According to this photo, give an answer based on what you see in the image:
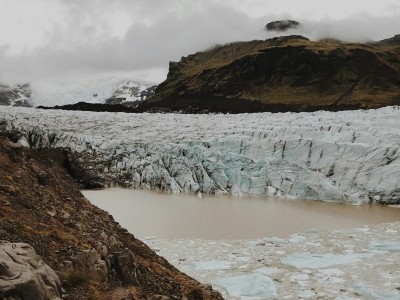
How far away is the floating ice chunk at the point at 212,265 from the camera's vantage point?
31.5 ft

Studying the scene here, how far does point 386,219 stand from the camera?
16.1 meters

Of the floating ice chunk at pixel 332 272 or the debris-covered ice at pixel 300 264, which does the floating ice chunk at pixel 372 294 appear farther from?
the floating ice chunk at pixel 332 272

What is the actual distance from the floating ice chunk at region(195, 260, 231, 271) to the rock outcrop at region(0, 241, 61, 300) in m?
5.64

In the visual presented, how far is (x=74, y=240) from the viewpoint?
546 centimetres

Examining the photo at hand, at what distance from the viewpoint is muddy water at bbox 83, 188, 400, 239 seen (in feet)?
44.7

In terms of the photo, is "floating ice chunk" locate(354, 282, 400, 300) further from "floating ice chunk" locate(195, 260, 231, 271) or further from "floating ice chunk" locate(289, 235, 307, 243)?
"floating ice chunk" locate(289, 235, 307, 243)

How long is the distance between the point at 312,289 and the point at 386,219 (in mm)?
9220

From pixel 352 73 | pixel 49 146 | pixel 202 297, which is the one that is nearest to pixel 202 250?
pixel 202 297

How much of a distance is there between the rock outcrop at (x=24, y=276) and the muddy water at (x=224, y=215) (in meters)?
8.72

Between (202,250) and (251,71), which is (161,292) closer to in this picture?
(202,250)

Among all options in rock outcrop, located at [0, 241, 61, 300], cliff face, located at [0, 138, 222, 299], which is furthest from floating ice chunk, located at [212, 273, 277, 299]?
rock outcrop, located at [0, 241, 61, 300]

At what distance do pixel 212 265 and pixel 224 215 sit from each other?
6258mm

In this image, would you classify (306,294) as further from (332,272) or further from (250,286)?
(332,272)

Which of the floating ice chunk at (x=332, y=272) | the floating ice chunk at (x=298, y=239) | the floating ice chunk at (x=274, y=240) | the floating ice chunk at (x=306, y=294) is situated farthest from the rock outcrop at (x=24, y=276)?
the floating ice chunk at (x=298, y=239)
